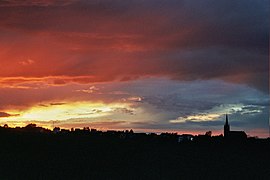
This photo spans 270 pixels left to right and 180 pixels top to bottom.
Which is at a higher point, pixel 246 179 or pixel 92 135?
pixel 92 135

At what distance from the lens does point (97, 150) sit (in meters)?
86.6

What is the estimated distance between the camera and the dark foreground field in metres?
68.9

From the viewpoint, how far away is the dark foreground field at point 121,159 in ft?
226

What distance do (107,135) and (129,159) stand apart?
28.4 metres

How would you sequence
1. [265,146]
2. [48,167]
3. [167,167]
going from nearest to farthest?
[48,167]
[167,167]
[265,146]

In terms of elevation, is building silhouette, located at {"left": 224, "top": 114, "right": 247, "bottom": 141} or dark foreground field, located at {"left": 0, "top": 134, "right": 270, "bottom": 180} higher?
building silhouette, located at {"left": 224, "top": 114, "right": 247, "bottom": 141}

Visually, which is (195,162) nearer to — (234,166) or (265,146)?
(234,166)

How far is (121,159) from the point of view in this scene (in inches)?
3164

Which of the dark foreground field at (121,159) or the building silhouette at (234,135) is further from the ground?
the building silhouette at (234,135)

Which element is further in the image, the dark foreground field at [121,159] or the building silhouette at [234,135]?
the building silhouette at [234,135]

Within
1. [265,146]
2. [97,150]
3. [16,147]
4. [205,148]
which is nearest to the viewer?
[16,147]

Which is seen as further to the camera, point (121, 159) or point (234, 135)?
point (234, 135)

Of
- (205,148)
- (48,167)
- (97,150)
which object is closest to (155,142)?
(205,148)

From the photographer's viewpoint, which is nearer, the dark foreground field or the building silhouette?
the dark foreground field
